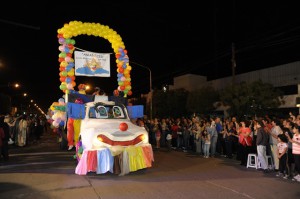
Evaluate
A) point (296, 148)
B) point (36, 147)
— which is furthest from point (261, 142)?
point (36, 147)

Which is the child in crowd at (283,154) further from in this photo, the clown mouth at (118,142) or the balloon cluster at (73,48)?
the balloon cluster at (73,48)

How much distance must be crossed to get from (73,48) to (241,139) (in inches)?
315

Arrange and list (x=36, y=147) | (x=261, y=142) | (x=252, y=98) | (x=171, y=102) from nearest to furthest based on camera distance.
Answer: (x=261, y=142) → (x=36, y=147) → (x=252, y=98) → (x=171, y=102)

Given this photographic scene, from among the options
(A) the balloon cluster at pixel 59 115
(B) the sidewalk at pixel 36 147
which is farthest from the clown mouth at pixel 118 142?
(B) the sidewalk at pixel 36 147

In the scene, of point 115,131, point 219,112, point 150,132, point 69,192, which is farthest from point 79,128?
point 219,112

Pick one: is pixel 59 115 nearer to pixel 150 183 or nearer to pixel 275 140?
pixel 150 183

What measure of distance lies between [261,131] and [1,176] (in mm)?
8720

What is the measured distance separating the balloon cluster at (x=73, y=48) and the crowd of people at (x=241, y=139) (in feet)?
7.13

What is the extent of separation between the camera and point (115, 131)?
32.5ft

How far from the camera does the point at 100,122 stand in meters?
10.7

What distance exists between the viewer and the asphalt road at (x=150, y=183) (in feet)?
24.0

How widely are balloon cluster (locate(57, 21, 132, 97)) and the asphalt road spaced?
369 cm

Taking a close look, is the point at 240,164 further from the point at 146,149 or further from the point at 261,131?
the point at 146,149

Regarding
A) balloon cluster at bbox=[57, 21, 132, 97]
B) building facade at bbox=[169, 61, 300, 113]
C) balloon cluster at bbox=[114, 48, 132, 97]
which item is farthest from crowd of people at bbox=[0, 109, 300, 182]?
building facade at bbox=[169, 61, 300, 113]
